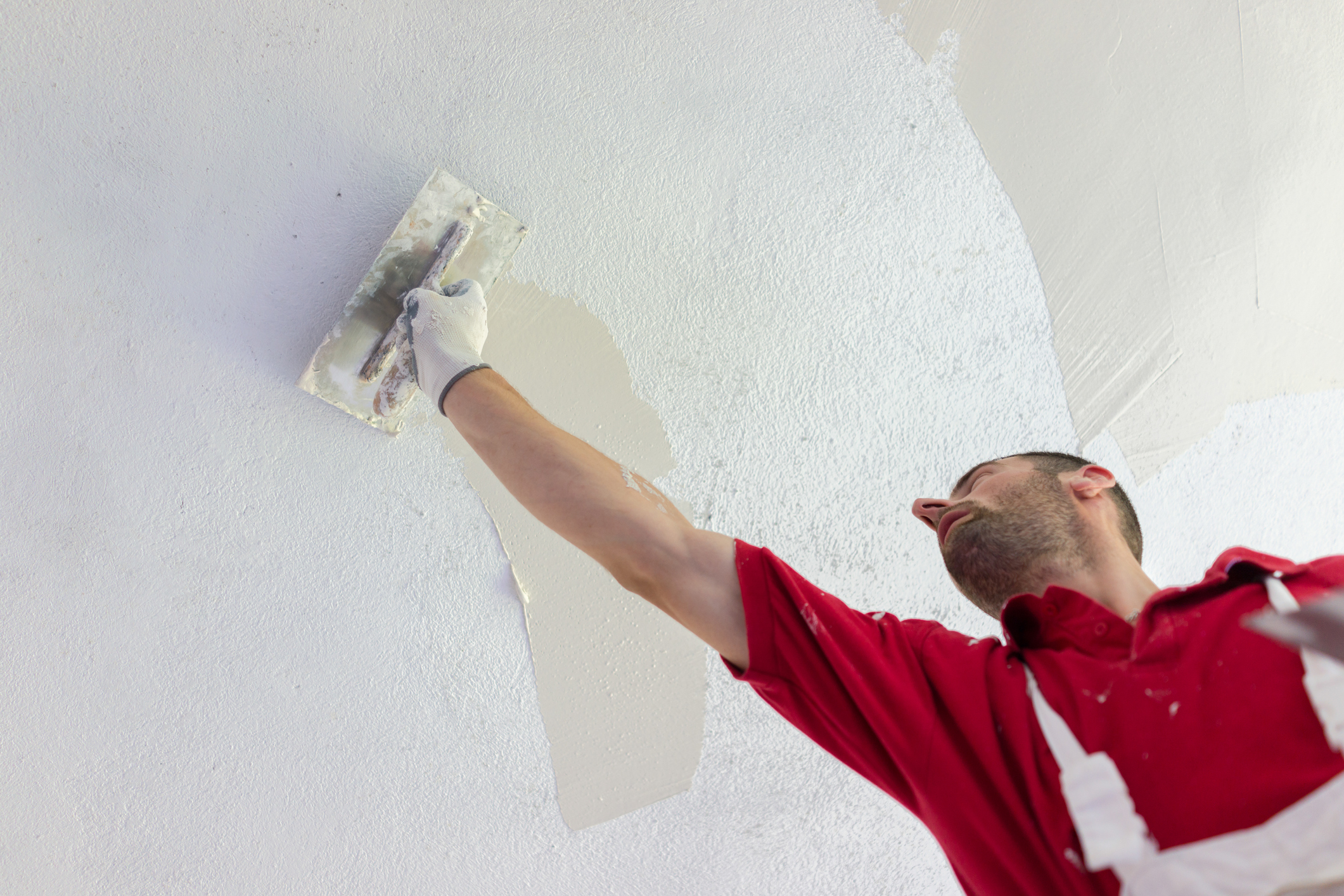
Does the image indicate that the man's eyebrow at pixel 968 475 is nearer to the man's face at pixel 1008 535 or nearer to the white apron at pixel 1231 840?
the man's face at pixel 1008 535

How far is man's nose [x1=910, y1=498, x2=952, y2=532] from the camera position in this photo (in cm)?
125

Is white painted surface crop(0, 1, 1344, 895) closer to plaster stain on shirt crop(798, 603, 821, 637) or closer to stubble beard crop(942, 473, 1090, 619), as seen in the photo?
stubble beard crop(942, 473, 1090, 619)

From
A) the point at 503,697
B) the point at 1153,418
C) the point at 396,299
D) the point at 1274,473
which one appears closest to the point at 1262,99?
the point at 1153,418

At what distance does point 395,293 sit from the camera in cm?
125

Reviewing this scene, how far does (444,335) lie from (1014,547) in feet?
2.75

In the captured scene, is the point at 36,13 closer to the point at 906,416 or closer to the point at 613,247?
the point at 613,247

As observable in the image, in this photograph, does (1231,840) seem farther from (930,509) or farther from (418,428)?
(418,428)

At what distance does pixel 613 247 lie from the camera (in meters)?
1.35

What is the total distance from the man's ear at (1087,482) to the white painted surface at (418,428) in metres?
0.29

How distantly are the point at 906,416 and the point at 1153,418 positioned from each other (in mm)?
539

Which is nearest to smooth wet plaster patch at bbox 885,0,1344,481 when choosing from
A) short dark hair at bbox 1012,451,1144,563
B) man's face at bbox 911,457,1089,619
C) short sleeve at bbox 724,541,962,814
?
short dark hair at bbox 1012,451,1144,563

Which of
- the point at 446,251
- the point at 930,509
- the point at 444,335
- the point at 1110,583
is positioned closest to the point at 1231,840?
the point at 1110,583

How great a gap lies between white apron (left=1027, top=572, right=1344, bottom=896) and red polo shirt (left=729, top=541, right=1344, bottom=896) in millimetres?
11

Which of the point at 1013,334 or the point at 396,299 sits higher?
the point at 1013,334
